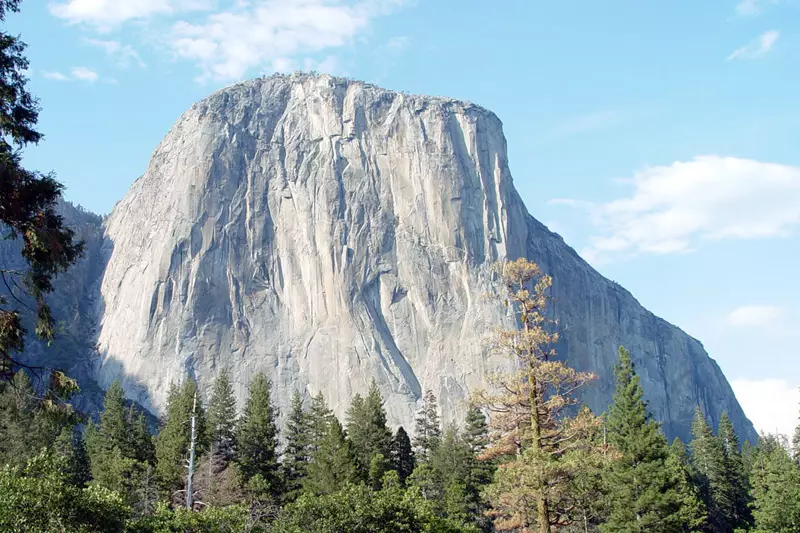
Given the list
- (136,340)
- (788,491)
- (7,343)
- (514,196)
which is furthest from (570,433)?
(514,196)

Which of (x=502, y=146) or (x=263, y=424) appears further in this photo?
(x=502, y=146)

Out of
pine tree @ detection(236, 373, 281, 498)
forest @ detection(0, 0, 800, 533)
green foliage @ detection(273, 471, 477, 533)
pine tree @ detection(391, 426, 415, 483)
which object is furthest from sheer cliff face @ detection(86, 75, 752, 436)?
green foliage @ detection(273, 471, 477, 533)

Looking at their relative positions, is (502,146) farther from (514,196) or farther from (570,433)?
(570,433)

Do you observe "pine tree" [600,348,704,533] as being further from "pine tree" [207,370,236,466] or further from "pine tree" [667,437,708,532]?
"pine tree" [207,370,236,466]

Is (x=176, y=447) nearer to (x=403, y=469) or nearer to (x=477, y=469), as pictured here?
(x=403, y=469)

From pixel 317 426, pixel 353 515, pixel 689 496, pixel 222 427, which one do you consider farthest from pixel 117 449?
pixel 689 496

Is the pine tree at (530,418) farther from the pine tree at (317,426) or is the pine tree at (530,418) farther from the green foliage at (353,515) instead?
the pine tree at (317,426)
